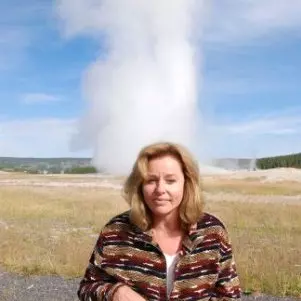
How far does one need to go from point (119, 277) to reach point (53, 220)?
19148 mm

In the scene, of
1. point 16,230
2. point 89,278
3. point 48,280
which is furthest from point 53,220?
point 89,278

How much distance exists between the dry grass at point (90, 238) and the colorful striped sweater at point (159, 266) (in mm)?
473

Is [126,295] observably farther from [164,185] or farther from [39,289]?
[39,289]

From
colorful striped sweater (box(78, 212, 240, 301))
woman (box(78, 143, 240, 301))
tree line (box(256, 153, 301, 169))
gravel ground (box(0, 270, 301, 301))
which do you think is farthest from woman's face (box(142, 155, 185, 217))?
tree line (box(256, 153, 301, 169))

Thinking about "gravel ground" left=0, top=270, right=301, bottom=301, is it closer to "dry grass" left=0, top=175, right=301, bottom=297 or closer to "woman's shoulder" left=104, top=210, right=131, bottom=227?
"dry grass" left=0, top=175, right=301, bottom=297

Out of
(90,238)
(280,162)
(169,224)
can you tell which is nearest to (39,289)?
(169,224)

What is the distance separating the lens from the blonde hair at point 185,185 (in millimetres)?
2779

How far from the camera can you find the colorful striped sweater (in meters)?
2.72

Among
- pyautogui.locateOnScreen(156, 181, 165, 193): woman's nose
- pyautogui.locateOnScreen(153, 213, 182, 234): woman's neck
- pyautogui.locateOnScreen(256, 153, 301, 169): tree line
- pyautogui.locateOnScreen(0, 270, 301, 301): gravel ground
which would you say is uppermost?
pyautogui.locateOnScreen(256, 153, 301, 169): tree line

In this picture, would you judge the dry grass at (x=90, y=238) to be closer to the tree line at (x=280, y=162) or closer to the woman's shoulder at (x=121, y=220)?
the woman's shoulder at (x=121, y=220)

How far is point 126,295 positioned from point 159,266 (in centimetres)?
20

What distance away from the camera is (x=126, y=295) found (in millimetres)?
2668

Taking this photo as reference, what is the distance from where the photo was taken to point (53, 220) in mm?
21531

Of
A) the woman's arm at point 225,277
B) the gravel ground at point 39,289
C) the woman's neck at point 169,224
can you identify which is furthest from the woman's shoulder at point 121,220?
the gravel ground at point 39,289
